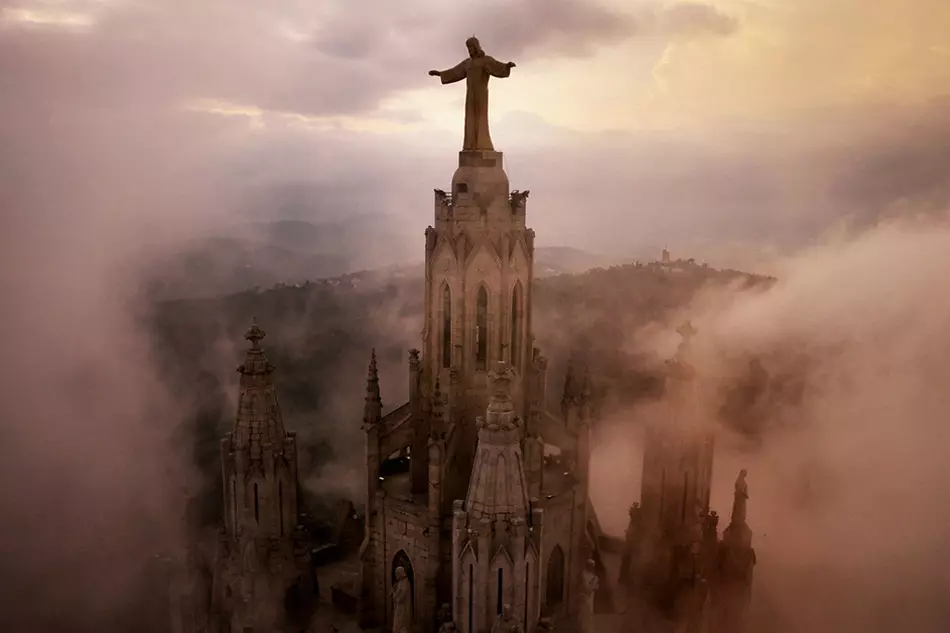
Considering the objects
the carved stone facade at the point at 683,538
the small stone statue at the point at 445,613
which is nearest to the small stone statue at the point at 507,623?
the small stone statue at the point at 445,613

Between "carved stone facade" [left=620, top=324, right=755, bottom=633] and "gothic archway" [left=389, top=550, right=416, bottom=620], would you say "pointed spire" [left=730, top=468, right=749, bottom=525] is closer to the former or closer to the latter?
"carved stone facade" [left=620, top=324, right=755, bottom=633]

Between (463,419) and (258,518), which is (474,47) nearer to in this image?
(463,419)

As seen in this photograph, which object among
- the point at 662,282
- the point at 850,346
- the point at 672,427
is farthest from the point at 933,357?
the point at 662,282

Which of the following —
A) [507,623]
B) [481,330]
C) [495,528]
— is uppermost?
[481,330]

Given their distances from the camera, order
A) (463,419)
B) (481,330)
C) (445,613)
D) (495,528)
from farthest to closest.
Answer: (463,419)
(481,330)
(445,613)
(495,528)

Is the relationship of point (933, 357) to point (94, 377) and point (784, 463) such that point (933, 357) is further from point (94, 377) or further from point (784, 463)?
point (94, 377)

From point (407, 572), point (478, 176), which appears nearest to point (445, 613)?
point (407, 572)

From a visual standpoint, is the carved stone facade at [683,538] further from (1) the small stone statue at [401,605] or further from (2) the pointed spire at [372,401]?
(2) the pointed spire at [372,401]

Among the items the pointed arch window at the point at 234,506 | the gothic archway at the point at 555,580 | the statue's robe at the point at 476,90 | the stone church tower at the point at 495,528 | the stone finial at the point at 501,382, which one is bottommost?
the gothic archway at the point at 555,580

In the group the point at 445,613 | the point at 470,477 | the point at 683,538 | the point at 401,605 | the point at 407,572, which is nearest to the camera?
the point at 401,605
